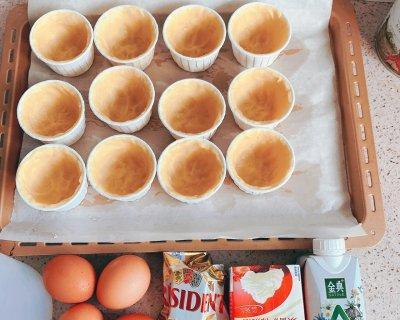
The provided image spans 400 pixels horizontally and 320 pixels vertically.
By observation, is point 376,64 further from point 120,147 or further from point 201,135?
point 120,147

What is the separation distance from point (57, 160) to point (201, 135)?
242 mm

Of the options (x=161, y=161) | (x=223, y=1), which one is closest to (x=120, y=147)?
(x=161, y=161)

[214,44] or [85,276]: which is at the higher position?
[214,44]

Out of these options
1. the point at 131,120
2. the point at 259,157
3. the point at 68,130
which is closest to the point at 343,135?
the point at 259,157

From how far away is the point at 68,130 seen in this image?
0.89m

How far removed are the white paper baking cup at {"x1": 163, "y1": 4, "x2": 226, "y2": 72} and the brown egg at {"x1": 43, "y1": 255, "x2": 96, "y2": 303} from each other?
0.37m

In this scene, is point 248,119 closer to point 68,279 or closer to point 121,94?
point 121,94

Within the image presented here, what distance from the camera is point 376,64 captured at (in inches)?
39.8

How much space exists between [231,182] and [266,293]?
187 millimetres

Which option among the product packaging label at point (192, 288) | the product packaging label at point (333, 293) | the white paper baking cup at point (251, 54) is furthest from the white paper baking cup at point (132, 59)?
the product packaging label at point (333, 293)

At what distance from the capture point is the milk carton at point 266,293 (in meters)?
0.82

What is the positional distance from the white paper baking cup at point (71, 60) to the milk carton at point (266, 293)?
43cm

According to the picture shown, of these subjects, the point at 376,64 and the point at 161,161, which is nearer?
the point at 161,161

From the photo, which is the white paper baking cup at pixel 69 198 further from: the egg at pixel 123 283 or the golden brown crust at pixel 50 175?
the egg at pixel 123 283
